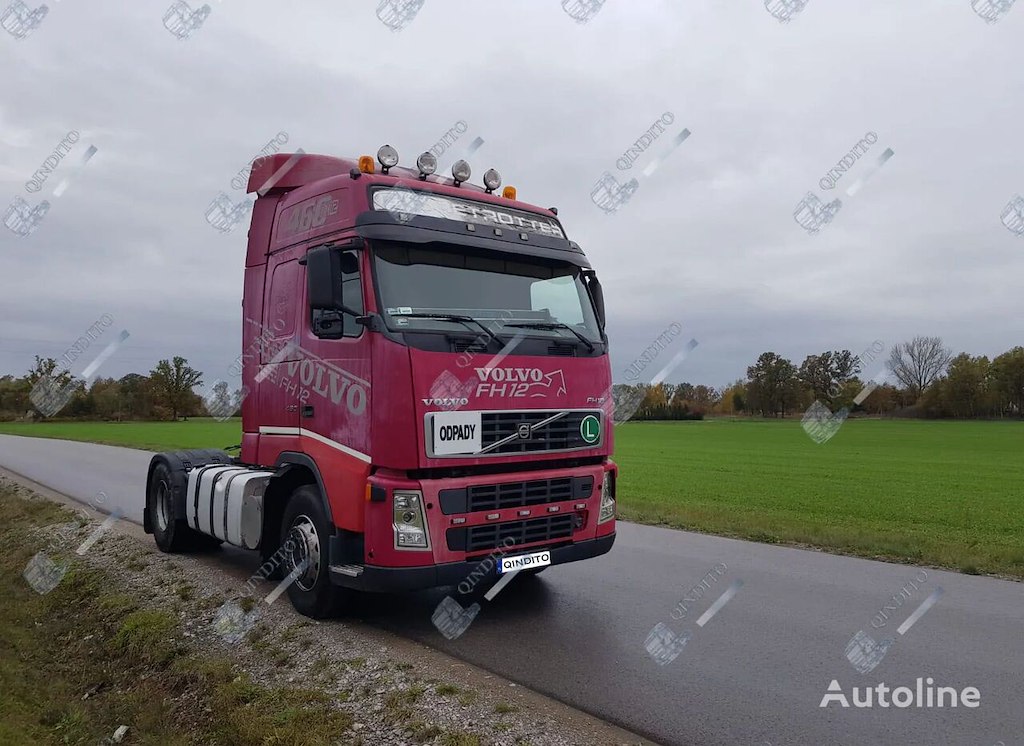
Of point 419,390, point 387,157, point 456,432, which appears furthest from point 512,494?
point 387,157

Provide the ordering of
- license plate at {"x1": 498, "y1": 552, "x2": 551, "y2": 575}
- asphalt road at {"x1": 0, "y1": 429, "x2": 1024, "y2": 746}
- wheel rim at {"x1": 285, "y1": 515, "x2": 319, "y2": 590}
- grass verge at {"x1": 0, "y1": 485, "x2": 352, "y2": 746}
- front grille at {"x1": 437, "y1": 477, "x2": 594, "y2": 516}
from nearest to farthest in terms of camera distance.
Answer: asphalt road at {"x1": 0, "y1": 429, "x2": 1024, "y2": 746}
grass verge at {"x1": 0, "y1": 485, "x2": 352, "y2": 746}
front grille at {"x1": 437, "y1": 477, "x2": 594, "y2": 516}
license plate at {"x1": 498, "y1": 552, "x2": 551, "y2": 575}
wheel rim at {"x1": 285, "y1": 515, "x2": 319, "y2": 590}

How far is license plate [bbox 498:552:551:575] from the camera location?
5.81 meters

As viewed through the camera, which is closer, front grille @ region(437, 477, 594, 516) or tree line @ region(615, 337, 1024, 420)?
front grille @ region(437, 477, 594, 516)

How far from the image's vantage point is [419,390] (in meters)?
5.45

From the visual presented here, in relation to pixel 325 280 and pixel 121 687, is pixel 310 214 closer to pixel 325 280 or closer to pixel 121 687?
pixel 325 280

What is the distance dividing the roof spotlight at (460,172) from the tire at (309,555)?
122 inches

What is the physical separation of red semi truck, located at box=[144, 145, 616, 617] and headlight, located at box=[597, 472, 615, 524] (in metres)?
0.02

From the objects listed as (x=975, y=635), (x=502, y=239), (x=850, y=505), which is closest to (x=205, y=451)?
(x=502, y=239)

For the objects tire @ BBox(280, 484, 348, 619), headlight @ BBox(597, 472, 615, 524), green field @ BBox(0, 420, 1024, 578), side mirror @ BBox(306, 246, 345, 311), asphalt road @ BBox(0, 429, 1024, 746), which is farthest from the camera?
green field @ BBox(0, 420, 1024, 578)

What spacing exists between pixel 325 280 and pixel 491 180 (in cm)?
224

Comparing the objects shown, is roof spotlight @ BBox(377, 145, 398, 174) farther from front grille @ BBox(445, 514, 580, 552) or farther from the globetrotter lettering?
front grille @ BBox(445, 514, 580, 552)

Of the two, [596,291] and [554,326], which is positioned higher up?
[596,291]

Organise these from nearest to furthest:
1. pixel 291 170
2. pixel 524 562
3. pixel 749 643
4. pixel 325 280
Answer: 1. pixel 749 643
2. pixel 325 280
3. pixel 524 562
4. pixel 291 170

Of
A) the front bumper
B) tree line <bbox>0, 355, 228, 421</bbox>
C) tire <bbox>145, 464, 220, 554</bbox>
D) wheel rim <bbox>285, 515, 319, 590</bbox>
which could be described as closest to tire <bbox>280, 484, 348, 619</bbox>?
wheel rim <bbox>285, 515, 319, 590</bbox>
